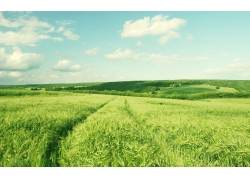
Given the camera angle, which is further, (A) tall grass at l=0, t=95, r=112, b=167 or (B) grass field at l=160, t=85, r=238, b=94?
(B) grass field at l=160, t=85, r=238, b=94

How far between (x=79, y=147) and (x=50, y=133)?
122 cm

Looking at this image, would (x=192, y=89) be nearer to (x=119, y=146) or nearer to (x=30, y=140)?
(x=119, y=146)

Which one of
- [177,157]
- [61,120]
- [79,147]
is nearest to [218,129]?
[177,157]

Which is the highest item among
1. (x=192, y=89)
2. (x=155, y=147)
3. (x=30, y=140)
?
(x=192, y=89)

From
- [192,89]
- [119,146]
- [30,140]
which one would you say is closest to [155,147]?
[119,146]

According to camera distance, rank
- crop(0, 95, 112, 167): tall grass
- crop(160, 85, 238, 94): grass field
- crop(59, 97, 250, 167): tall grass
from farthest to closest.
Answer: crop(160, 85, 238, 94): grass field → crop(0, 95, 112, 167): tall grass → crop(59, 97, 250, 167): tall grass

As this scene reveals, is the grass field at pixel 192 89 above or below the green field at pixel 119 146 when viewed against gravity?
above

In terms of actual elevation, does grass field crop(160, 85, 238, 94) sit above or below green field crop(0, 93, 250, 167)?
above

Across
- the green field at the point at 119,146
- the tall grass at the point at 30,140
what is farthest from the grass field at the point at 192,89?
the tall grass at the point at 30,140

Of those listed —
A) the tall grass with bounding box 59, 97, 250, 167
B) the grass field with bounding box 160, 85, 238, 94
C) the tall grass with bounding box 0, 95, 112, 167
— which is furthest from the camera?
the grass field with bounding box 160, 85, 238, 94

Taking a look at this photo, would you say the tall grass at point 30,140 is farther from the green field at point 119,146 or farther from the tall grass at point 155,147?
the tall grass at point 155,147

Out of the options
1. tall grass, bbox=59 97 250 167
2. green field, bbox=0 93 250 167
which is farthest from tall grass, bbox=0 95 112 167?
tall grass, bbox=59 97 250 167

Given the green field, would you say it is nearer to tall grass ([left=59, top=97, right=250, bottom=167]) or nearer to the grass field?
tall grass ([left=59, top=97, right=250, bottom=167])
